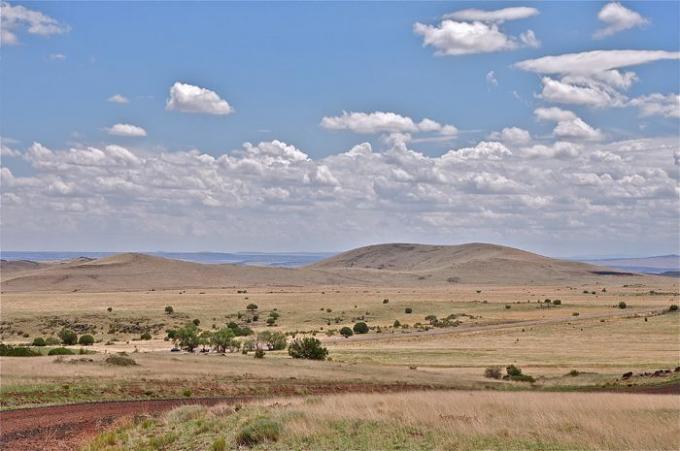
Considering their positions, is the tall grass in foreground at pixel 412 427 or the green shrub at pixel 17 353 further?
the green shrub at pixel 17 353

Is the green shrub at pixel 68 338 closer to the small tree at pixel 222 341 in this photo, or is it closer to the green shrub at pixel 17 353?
the small tree at pixel 222 341

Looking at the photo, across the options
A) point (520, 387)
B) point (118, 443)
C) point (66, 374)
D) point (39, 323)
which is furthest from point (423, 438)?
point (39, 323)

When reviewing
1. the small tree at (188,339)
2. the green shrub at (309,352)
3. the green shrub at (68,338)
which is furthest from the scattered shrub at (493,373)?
the green shrub at (68,338)

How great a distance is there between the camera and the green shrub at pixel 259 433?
1655 cm

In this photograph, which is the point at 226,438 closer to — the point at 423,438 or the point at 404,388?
the point at 423,438

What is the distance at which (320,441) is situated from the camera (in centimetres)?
1605

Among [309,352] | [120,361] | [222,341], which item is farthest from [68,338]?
[120,361]

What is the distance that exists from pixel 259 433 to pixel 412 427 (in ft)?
11.1

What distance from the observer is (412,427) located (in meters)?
16.7

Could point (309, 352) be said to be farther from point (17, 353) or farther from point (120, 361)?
point (17, 353)

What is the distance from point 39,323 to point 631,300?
105520mm

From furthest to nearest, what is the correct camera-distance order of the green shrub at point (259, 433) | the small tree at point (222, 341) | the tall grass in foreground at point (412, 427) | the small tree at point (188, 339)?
the small tree at point (188, 339)
the small tree at point (222, 341)
the green shrub at point (259, 433)
the tall grass in foreground at point (412, 427)

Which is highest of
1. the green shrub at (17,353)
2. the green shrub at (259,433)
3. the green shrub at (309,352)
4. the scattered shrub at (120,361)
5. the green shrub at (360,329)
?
the green shrub at (259,433)

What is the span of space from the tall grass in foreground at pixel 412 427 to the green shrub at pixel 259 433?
2cm
